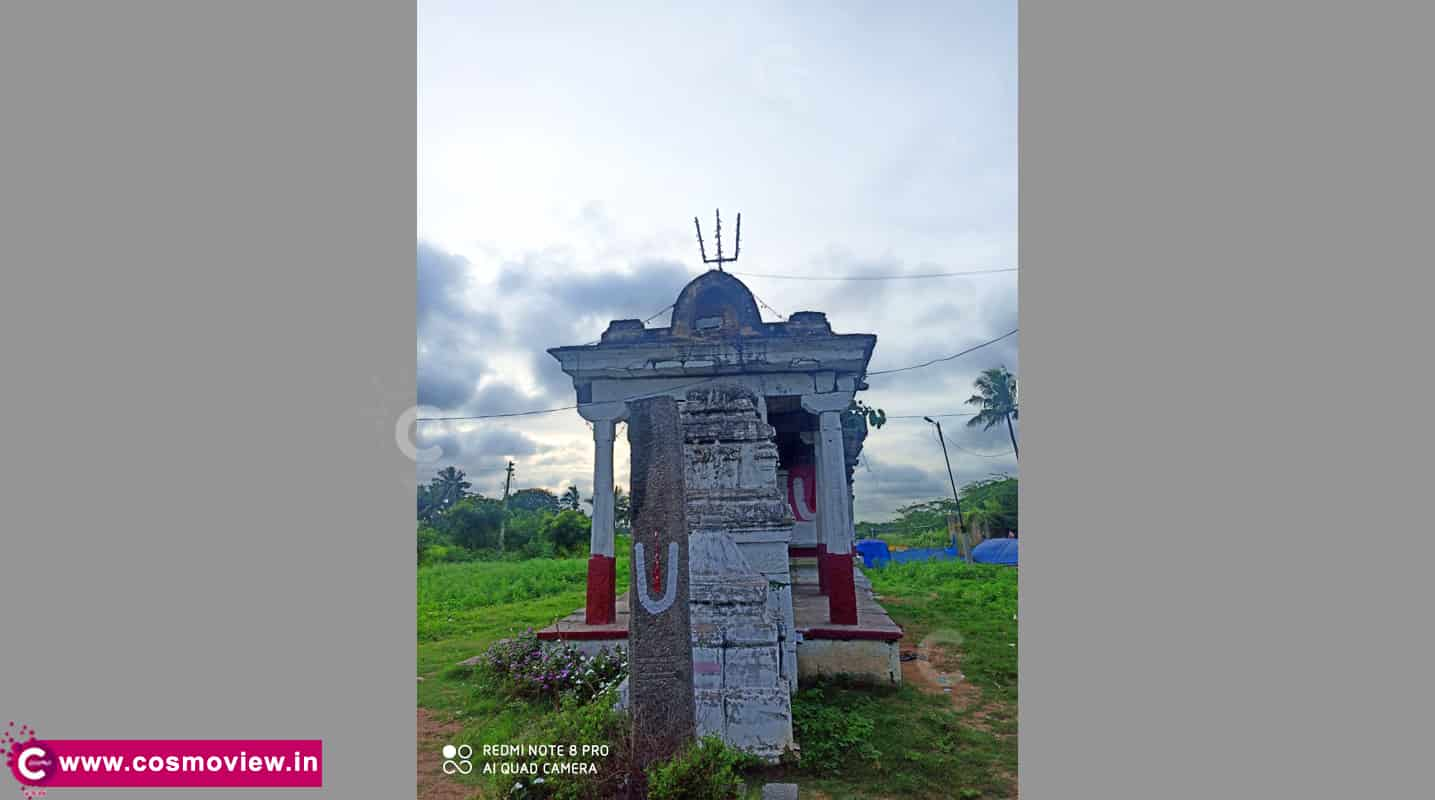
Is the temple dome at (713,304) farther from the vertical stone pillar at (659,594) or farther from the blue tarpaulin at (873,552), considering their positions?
the blue tarpaulin at (873,552)

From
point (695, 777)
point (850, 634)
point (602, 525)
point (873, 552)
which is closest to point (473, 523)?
point (602, 525)

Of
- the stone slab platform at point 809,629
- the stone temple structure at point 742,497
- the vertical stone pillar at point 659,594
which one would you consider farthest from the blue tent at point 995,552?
the vertical stone pillar at point 659,594

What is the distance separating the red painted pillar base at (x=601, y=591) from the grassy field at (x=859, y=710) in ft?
4.61

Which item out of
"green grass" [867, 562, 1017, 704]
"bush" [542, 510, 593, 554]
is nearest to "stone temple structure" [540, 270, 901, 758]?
"green grass" [867, 562, 1017, 704]

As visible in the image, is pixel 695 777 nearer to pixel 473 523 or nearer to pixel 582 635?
pixel 582 635

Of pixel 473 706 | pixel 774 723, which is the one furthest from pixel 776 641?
pixel 473 706

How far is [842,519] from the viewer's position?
26.5ft

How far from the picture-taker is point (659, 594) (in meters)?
4.40

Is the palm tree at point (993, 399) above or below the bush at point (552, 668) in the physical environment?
above

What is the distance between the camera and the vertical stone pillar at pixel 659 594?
14.0 ft
